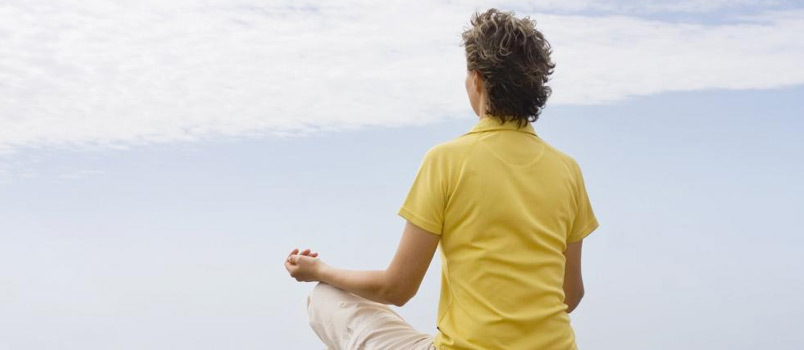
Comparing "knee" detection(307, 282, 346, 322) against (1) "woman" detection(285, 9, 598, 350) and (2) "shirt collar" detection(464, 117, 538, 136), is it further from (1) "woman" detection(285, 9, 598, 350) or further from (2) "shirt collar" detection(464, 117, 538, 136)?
(2) "shirt collar" detection(464, 117, 538, 136)

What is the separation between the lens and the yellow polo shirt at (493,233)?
3.12m

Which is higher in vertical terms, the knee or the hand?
the hand

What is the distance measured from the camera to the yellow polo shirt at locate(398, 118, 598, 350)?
3115 millimetres

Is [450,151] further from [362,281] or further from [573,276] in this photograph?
[573,276]

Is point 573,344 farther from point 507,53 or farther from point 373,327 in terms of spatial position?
point 507,53

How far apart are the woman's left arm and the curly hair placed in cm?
45

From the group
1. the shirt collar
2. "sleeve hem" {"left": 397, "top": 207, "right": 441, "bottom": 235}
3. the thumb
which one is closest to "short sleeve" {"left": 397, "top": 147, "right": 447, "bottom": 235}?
"sleeve hem" {"left": 397, "top": 207, "right": 441, "bottom": 235}

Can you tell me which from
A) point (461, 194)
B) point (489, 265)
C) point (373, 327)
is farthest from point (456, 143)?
point (373, 327)

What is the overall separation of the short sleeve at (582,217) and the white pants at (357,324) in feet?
1.95

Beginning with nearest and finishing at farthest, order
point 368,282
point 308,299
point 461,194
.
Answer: point 461,194
point 368,282
point 308,299

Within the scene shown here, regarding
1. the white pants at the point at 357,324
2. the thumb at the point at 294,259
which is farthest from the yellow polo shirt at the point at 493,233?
the thumb at the point at 294,259

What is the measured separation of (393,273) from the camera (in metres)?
3.23

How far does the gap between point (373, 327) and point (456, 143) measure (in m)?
0.73

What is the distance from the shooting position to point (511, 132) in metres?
3.23
